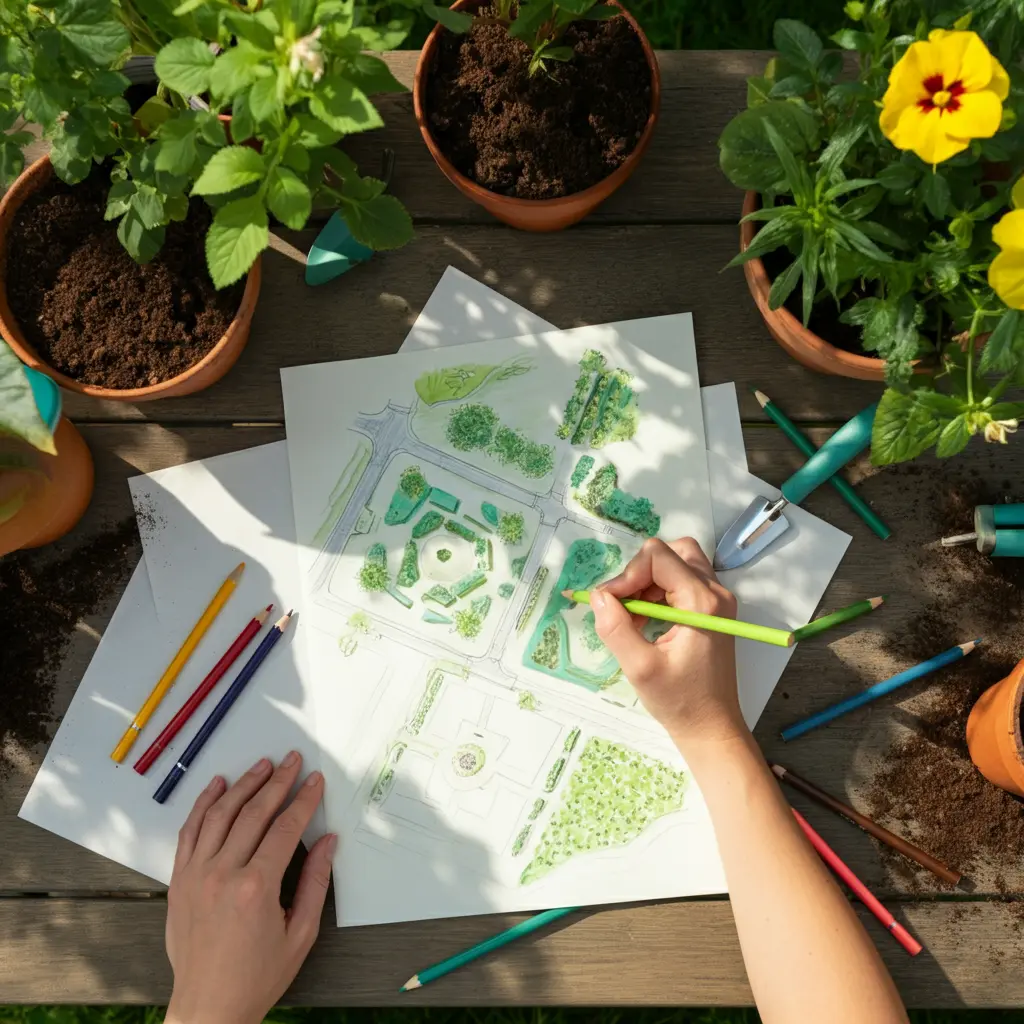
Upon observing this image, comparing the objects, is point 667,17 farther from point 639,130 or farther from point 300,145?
point 300,145

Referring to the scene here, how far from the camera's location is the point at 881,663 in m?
1.13

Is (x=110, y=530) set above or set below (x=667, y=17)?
below

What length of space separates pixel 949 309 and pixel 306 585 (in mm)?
796

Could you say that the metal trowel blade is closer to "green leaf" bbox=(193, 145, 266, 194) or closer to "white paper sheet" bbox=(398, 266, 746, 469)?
"white paper sheet" bbox=(398, 266, 746, 469)

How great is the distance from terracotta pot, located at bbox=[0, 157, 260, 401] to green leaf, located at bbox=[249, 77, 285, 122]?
0.35m

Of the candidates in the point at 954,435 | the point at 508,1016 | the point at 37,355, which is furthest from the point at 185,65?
the point at 508,1016

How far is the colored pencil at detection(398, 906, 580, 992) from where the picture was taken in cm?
109

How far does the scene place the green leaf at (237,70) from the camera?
0.75m

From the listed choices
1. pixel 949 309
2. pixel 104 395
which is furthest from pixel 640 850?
pixel 104 395

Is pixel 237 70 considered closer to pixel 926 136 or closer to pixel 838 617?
pixel 926 136

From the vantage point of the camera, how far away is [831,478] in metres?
1.14

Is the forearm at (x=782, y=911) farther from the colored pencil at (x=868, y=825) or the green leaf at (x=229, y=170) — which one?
the green leaf at (x=229, y=170)

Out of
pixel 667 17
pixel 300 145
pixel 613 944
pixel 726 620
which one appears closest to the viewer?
pixel 300 145

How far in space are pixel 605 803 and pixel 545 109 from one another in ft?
2.72
